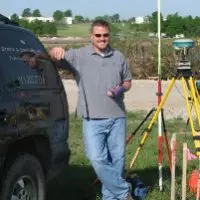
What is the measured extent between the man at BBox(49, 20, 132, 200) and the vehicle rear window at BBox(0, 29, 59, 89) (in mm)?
175

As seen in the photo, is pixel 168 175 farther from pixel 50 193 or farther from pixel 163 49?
pixel 163 49

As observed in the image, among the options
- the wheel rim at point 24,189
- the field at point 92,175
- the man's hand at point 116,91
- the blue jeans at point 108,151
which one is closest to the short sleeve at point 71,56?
the man's hand at point 116,91

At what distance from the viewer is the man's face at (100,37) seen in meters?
5.70

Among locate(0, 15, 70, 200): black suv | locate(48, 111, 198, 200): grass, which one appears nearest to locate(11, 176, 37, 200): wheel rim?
locate(0, 15, 70, 200): black suv

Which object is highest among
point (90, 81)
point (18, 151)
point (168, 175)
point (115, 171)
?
point (90, 81)

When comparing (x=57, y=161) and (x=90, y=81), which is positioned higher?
(x=90, y=81)

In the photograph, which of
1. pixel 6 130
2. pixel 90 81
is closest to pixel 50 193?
pixel 90 81

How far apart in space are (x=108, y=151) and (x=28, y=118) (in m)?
1.12

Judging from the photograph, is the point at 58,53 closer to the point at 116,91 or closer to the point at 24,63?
the point at 24,63

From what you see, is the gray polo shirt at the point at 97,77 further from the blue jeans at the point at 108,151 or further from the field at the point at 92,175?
the field at the point at 92,175

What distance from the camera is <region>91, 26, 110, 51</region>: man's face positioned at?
18.7 ft

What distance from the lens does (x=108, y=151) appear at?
6.02 m

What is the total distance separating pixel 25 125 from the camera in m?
5.14

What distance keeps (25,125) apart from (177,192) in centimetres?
236
